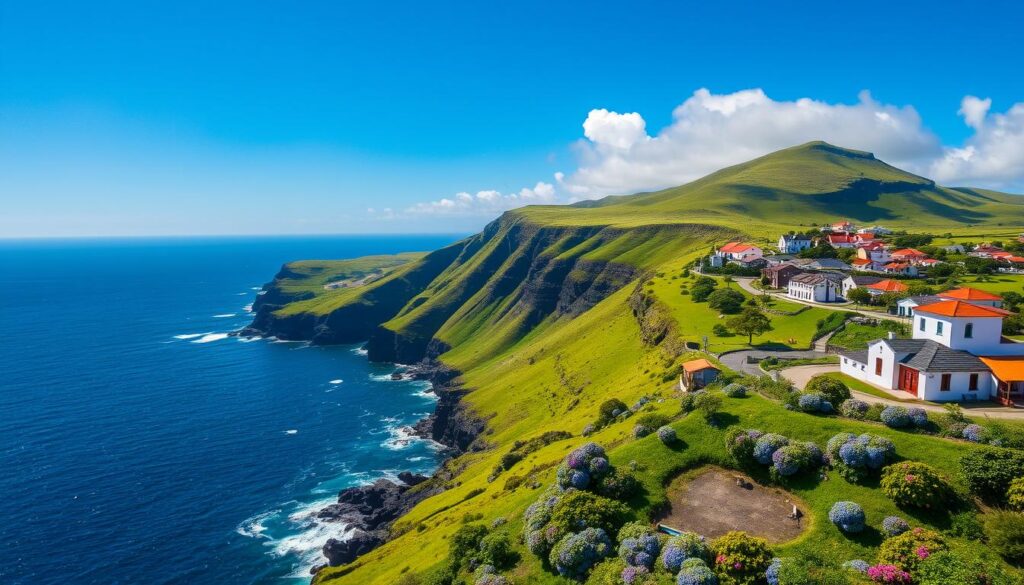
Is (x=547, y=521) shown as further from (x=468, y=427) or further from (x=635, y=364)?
(x=468, y=427)

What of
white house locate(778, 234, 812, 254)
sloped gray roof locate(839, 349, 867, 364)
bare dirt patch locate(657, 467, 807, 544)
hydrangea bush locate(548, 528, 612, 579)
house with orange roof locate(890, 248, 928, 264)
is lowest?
hydrangea bush locate(548, 528, 612, 579)

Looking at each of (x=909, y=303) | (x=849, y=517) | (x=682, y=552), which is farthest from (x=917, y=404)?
(x=909, y=303)

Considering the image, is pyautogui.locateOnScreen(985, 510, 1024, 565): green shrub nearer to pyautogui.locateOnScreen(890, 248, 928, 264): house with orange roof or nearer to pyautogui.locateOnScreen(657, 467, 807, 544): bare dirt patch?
pyautogui.locateOnScreen(657, 467, 807, 544): bare dirt patch

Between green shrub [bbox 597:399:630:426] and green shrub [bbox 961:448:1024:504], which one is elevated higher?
green shrub [bbox 961:448:1024:504]

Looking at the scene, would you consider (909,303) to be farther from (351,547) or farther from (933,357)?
(351,547)

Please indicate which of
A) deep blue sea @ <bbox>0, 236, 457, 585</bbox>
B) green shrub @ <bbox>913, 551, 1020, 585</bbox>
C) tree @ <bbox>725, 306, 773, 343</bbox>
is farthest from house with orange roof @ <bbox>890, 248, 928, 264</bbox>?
deep blue sea @ <bbox>0, 236, 457, 585</bbox>

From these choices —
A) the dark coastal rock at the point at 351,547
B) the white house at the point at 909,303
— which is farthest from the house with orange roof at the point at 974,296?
the dark coastal rock at the point at 351,547

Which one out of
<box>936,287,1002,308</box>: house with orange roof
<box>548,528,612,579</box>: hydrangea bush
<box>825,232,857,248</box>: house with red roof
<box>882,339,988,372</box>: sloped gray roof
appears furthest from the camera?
<box>825,232,857,248</box>: house with red roof
